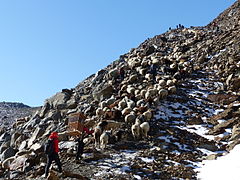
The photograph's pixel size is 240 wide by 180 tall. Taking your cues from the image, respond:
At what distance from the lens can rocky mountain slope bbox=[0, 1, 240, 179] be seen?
13.9 metres

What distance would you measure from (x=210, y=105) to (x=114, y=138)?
8813mm

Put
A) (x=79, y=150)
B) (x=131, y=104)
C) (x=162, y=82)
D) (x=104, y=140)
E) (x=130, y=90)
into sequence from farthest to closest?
(x=162, y=82) < (x=130, y=90) < (x=131, y=104) < (x=104, y=140) < (x=79, y=150)

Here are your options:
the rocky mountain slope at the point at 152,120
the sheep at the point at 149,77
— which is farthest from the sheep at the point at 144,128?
the sheep at the point at 149,77

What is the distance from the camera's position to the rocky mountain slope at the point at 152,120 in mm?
13850

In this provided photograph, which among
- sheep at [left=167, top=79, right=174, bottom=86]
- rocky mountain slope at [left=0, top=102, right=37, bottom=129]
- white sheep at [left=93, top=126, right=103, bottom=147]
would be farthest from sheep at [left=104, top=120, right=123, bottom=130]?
rocky mountain slope at [left=0, top=102, right=37, bottom=129]

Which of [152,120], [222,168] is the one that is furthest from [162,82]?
[222,168]

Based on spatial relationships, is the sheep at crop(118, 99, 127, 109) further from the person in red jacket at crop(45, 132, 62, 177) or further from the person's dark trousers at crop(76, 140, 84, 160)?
the person in red jacket at crop(45, 132, 62, 177)

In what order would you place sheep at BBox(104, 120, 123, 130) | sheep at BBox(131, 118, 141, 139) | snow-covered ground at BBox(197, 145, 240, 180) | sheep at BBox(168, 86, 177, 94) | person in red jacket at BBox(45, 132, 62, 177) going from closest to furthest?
1. person in red jacket at BBox(45, 132, 62, 177)
2. snow-covered ground at BBox(197, 145, 240, 180)
3. sheep at BBox(131, 118, 141, 139)
4. sheep at BBox(104, 120, 123, 130)
5. sheep at BBox(168, 86, 177, 94)

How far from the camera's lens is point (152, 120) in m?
19.1

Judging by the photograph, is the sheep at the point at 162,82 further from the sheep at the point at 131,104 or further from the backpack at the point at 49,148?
the backpack at the point at 49,148

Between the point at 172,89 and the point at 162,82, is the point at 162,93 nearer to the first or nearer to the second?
the point at 172,89

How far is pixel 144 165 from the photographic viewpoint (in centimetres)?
1363

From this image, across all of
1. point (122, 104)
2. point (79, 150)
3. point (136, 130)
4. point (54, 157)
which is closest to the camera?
point (54, 157)

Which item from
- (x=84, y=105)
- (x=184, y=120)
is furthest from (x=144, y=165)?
(x=84, y=105)
